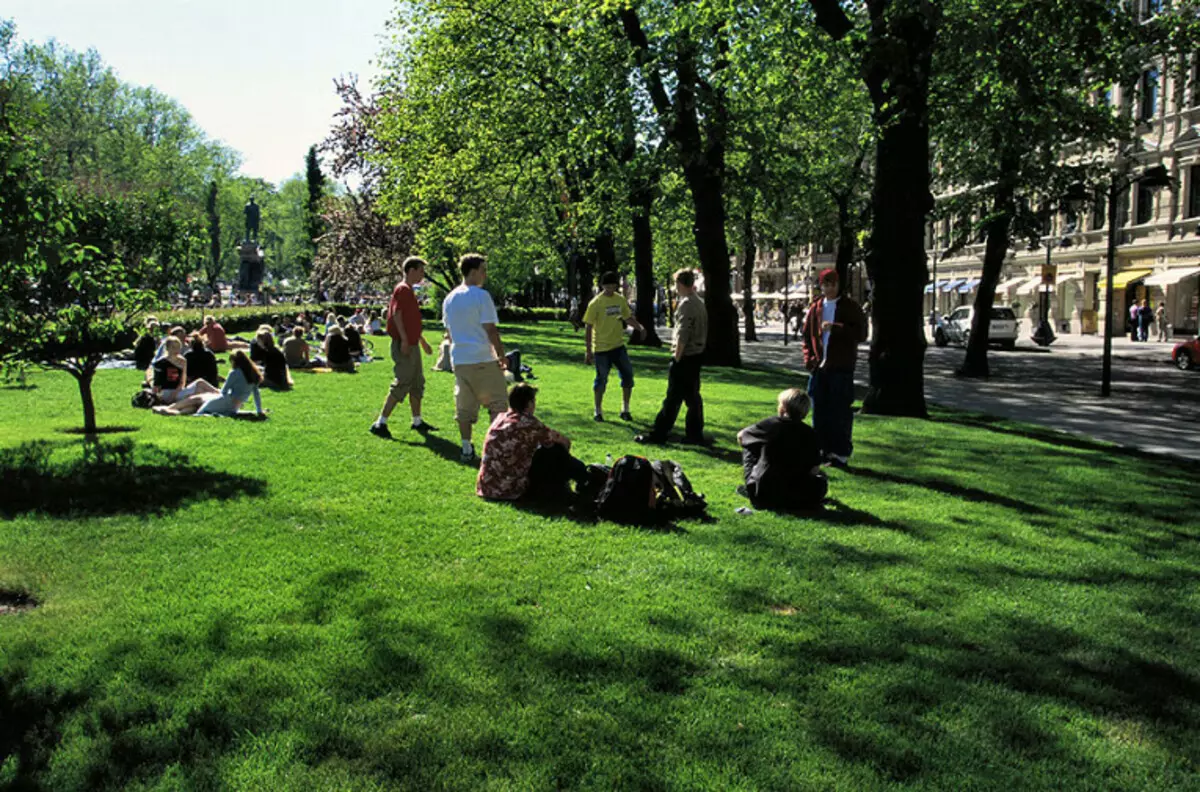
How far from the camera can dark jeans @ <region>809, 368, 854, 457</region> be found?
9.21m

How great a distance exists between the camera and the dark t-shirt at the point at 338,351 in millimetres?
19406

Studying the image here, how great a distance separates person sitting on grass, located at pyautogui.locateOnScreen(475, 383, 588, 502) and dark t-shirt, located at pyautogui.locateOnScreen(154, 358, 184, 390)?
23.5 feet

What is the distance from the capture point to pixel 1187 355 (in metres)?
25.0

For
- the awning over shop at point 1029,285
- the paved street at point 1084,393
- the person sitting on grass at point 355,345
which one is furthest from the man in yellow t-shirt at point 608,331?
the awning over shop at point 1029,285

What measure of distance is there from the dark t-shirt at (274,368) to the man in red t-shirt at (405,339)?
5.26 meters

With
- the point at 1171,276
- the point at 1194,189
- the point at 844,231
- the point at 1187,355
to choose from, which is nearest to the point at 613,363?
the point at 1187,355

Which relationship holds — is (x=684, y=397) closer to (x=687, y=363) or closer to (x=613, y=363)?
(x=687, y=363)

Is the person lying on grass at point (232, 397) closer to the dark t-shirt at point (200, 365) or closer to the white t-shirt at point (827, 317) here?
the dark t-shirt at point (200, 365)

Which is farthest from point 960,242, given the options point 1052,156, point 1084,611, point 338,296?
point 338,296

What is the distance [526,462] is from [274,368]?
30.0 ft

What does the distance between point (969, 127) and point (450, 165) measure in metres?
15.0

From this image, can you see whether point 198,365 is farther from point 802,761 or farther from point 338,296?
point 338,296

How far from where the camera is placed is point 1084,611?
5172 mm

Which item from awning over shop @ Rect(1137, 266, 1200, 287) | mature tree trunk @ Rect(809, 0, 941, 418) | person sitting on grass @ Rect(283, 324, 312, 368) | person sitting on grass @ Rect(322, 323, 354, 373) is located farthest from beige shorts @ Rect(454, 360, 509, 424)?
awning over shop @ Rect(1137, 266, 1200, 287)
